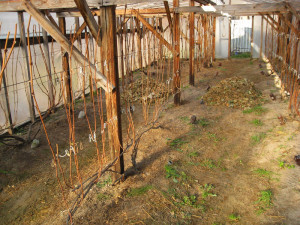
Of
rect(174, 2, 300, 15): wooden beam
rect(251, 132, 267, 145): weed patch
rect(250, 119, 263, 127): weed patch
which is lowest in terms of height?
rect(251, 132, 267, 145): weed patch

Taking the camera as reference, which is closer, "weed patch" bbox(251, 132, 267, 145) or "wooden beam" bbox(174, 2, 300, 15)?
"weed patch" bbox(251, 132, 267, 145)

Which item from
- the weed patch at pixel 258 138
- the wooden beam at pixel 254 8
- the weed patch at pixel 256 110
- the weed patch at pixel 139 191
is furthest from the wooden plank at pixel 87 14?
the weed patch at pixel 256 110

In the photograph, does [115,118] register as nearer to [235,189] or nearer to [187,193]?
[187,193]

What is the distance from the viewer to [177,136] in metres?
5.57

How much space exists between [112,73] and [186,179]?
1795 millimetres

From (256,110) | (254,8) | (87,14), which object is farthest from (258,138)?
(87,14)

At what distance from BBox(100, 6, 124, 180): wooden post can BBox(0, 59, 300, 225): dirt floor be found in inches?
19.4

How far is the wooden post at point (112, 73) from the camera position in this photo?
3356mm

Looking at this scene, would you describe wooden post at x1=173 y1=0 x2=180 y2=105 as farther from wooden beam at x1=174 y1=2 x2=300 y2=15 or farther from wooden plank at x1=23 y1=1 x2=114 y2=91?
wooden plank at x1=23 y1=1 x2=114 y2=91

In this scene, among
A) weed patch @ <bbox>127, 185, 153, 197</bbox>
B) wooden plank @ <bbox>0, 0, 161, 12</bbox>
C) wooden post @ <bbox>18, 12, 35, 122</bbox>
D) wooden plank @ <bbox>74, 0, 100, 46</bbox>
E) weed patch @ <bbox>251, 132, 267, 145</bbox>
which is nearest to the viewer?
wooden plank @ <bbox>74, 0, 100, 46</bbox>

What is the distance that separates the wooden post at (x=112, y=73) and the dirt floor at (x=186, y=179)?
1.61ft

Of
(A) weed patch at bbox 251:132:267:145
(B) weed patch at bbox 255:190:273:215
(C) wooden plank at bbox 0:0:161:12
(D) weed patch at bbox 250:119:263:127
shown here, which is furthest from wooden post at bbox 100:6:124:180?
(D) weed patch at bbox 250:119:263:127

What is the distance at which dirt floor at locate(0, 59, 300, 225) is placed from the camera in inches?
133

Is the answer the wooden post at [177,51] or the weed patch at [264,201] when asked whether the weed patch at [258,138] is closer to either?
the weed patch at [264,201]
